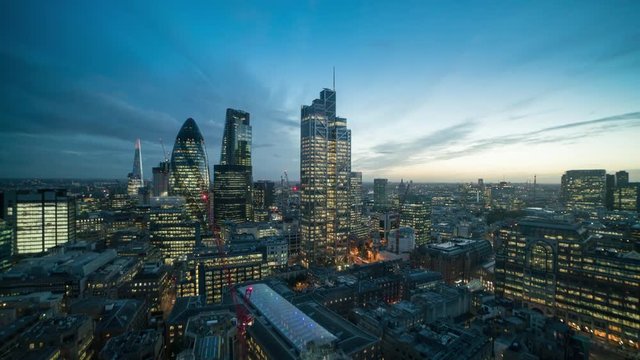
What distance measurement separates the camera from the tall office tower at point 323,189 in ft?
297

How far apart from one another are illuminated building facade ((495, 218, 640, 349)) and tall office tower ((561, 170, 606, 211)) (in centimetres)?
11260

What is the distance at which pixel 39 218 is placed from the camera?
3378 inches

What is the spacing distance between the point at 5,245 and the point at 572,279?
13191 centimetres

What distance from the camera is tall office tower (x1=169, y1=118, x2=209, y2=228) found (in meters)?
140

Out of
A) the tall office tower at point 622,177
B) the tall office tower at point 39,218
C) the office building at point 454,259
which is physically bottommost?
the office building at point 454,259

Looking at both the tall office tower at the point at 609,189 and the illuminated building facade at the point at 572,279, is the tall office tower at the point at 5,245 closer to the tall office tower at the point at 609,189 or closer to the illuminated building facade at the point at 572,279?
the illuminated building facade at the point at 572,279

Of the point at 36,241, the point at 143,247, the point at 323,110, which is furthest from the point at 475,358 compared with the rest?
the point at 36,241

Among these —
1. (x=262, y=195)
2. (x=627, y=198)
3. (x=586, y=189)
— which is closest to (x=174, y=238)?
(x=262, y=195)

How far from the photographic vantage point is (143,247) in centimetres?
8212

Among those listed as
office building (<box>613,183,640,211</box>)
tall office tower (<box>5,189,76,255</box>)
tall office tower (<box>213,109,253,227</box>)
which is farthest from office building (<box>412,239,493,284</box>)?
tall office tower (<box>5,189,76,255</box>)

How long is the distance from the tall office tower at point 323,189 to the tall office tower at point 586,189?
12380 cm

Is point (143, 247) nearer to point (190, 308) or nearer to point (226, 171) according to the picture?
point (190, 308)

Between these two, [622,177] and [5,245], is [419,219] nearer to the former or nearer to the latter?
[622,177]

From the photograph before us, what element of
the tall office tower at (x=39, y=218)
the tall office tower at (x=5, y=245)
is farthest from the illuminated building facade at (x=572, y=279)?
the tall office tower at (x=39, y=218)
